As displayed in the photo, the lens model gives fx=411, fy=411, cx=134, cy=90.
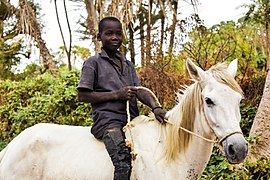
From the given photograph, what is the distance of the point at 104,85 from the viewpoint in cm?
359

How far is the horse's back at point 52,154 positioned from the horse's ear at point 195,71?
103cm

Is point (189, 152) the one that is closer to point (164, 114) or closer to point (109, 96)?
point (164, 114)

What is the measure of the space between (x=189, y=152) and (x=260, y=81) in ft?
18.1

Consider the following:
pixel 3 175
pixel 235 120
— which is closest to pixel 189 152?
pixel 235 120

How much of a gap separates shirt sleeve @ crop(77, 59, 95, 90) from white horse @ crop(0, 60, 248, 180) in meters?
0.51

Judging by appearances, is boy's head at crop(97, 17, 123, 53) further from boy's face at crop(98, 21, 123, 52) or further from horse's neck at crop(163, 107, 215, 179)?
horse's neck at crop(163, 107, 215, 179)

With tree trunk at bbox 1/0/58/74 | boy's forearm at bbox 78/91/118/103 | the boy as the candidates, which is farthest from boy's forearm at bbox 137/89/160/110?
tree trunk at bbox 1/0/58/74

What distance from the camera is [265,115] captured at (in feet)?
18.3

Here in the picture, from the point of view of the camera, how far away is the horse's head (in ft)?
9.32

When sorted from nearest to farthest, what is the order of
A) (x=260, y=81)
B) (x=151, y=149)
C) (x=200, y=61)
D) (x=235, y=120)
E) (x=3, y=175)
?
(x=235, y=120) < (x=151, y=149) < (x=3, y=175) < (x=260, y=81) < (x=200, y=61)

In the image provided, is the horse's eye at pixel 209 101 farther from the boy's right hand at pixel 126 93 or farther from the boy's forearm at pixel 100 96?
the boy's forearm at pixel 100 96

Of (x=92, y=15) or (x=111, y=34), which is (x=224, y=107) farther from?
(x=92, y=15)

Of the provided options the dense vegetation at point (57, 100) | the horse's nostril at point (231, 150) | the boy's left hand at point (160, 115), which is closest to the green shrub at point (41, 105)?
the dense vegetation at point (57, 100)

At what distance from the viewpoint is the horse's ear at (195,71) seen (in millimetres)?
3164
